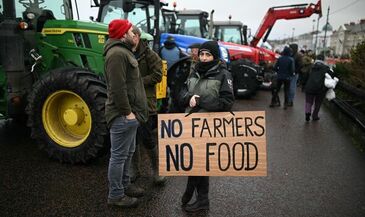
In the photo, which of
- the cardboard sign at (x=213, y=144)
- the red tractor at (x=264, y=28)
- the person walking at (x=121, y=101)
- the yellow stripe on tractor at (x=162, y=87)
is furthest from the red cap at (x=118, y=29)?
the red tractor at (x=264, y=28)

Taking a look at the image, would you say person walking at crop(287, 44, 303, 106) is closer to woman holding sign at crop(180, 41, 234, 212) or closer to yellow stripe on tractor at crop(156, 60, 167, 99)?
yellow stripe on tractor at crop(156, 60, 167, 99)

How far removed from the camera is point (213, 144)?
3627 millimetres

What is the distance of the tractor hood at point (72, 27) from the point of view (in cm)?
552

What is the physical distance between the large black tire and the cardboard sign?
7.85 m

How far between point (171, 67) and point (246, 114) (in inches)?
168

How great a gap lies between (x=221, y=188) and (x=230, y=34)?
1283cm

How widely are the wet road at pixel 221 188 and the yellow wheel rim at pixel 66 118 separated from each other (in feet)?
1.31

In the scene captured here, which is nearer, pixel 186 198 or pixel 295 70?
pixel 186 198

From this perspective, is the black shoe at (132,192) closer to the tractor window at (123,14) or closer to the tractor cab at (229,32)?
the tractor window at (123,14)

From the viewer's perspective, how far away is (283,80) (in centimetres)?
1048

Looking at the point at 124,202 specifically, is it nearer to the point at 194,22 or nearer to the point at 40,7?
the point at 40,7

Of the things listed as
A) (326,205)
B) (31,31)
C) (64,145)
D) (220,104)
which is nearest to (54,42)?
→ (31,31)

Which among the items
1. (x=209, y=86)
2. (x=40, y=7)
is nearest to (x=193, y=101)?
(x=209, y=86)

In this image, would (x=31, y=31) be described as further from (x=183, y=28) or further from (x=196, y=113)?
(x=183, y=28)
